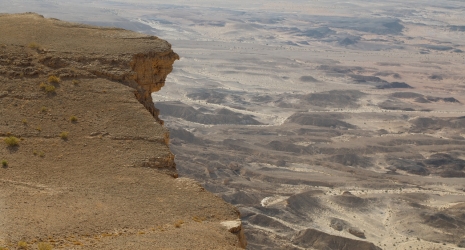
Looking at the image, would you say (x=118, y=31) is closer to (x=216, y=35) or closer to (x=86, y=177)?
(x=86, y=177)

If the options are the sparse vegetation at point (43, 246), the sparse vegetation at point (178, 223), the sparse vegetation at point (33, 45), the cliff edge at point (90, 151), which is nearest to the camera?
the sparse vegetation at point (43, 246)

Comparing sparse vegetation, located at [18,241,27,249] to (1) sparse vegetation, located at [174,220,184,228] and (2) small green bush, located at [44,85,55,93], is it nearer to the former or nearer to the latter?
(1) sparse vegetation, located at [174,220,184,228]

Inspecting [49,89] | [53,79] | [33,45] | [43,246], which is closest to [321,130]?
[33,45]

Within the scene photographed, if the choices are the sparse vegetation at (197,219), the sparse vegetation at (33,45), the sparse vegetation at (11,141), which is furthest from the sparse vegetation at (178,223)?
the sparse vegetation at (33,45)

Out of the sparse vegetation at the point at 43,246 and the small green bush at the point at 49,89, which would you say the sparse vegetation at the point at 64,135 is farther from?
the sparse vegetation at the point at 43,246

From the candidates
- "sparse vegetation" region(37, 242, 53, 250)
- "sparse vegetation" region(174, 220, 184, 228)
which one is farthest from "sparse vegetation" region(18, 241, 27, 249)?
"sparse vegetation" region(174, 220, 184, 228)

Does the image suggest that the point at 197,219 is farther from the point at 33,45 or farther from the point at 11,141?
the point at 33,45
